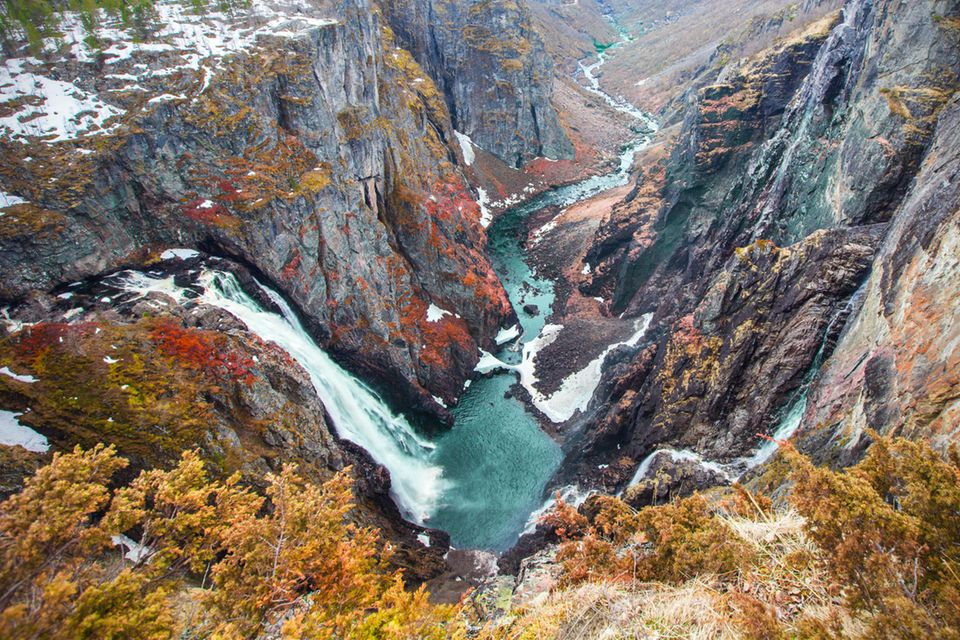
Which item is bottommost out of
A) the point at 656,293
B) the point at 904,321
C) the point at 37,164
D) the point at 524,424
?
the point at 524,424

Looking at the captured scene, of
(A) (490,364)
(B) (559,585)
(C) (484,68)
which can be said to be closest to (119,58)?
(A) (490,364)

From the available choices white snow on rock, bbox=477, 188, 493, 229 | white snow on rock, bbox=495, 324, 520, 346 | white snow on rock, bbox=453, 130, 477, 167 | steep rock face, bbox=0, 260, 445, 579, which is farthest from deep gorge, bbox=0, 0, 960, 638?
white snow on rock, bbox=453, 130, 477, 167

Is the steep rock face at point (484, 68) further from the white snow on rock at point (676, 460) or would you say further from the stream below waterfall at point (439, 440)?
the white snow on rock at point (676, 460)

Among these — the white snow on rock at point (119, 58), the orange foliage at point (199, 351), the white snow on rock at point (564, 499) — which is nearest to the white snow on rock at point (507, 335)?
the white snow on rock at point (564, 499)

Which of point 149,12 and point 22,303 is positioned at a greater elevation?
point 149,12

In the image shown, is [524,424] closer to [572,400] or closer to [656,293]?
[572,400]

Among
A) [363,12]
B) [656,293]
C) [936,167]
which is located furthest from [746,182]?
[363,12]
